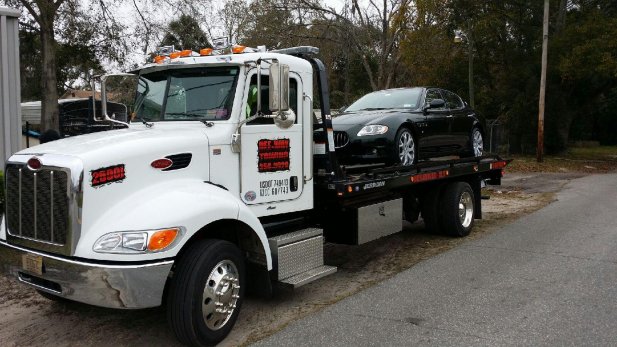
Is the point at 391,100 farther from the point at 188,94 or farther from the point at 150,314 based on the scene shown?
the point at 150,314

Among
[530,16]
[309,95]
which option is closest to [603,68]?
[530,16]

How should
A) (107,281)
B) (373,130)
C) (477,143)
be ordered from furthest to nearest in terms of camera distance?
(477,143)
(373,130)
(107,281)

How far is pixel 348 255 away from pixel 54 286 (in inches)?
173

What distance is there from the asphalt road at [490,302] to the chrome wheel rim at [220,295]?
15.4 inches

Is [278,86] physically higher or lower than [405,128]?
higher

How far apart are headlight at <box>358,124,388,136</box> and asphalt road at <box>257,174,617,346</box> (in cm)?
187

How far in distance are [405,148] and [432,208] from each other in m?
1.38

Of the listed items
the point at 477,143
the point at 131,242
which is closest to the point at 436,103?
the point at 477,143

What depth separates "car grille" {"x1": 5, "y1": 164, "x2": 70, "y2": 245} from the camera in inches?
161

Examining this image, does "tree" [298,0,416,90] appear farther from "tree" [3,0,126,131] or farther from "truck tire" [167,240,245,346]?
"truck tire" [167,240,245,346]

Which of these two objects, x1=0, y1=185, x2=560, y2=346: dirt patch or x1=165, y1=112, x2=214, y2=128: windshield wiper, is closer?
x1=0, y1=185, x2=560, y2=346: dirt patch

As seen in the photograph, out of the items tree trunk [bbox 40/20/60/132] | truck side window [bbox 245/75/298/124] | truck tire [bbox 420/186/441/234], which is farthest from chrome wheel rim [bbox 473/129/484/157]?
tree trunk [bbox 40/20/60/132]

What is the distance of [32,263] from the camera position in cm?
423

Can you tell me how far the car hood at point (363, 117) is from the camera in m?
7.79
